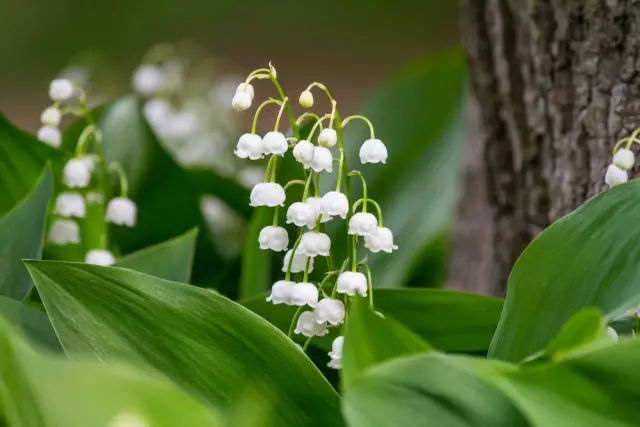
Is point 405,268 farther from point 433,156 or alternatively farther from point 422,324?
point 422,324

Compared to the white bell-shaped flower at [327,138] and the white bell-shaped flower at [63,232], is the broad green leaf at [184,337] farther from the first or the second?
the white bell-shaped flower at [63,232]

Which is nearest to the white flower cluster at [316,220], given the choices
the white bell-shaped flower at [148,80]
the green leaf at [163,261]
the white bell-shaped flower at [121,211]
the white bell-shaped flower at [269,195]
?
the white bell-shaped flower at [269,195]

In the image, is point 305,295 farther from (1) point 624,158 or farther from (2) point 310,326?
(1) point 624,158


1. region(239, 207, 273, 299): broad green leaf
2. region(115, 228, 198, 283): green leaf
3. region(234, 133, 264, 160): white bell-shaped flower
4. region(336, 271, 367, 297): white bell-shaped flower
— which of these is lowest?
region(239, 207, 273, 299): broad green leaf

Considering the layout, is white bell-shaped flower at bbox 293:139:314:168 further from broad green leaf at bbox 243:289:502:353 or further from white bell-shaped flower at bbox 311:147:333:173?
broad green leaf at bbox 243:289:502:353

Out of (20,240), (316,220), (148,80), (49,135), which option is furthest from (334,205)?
(148,80)

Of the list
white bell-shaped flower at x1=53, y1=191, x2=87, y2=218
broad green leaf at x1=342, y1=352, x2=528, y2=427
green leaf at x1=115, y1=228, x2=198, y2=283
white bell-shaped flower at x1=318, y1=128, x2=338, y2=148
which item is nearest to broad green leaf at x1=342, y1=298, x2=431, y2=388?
broad green leaf at x1=342, y1=352, x2=528, y2=427
